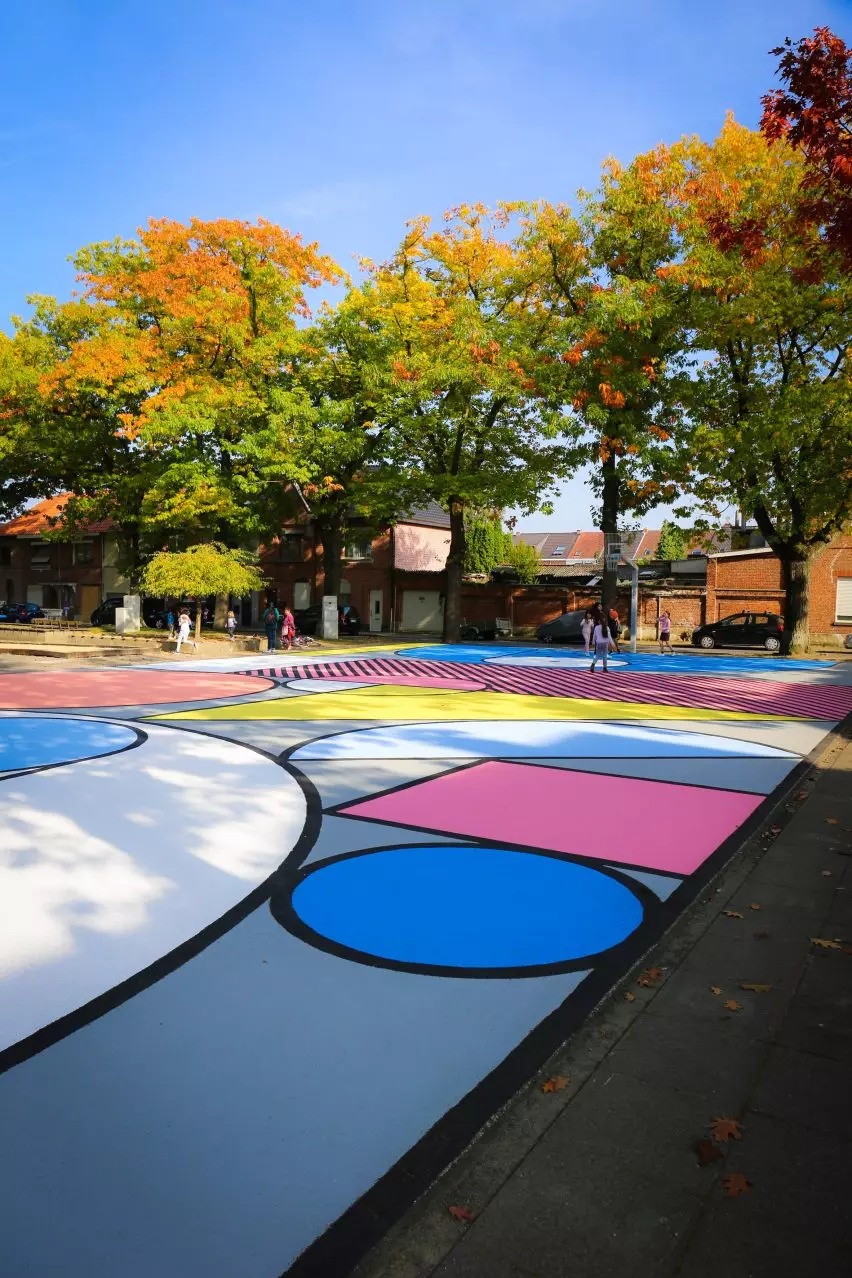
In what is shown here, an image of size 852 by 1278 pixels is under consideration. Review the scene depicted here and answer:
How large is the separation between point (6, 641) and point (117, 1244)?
32323 mm

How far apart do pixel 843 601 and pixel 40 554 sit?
51397mm

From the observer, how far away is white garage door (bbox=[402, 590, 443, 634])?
46.9 meters

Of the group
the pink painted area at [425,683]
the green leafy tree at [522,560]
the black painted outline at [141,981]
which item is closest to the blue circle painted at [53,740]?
the black painted outline at [141,981]

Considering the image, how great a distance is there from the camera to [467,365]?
31.0 m

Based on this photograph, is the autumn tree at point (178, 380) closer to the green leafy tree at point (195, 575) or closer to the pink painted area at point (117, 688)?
the green leafy tree at point (195, 575)

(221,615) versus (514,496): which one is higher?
(514,496)

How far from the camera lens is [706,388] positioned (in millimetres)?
26938

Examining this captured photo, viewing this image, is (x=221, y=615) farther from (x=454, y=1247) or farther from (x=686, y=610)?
(x=454, y=1247)

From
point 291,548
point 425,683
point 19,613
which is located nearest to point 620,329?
point 425,683

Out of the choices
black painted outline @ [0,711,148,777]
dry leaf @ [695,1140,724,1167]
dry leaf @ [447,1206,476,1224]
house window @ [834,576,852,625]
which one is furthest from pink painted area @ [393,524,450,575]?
dry leaf @ [447,1206,476,1224]

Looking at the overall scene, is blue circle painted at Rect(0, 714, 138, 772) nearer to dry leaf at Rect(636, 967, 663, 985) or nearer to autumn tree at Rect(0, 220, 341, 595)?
dry leaf at Rect(636, 967, 663, 985)

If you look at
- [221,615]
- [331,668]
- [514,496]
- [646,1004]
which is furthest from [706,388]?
[646,1004]

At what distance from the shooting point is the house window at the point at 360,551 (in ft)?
156

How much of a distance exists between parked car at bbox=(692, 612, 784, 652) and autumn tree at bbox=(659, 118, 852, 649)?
17.4ft
